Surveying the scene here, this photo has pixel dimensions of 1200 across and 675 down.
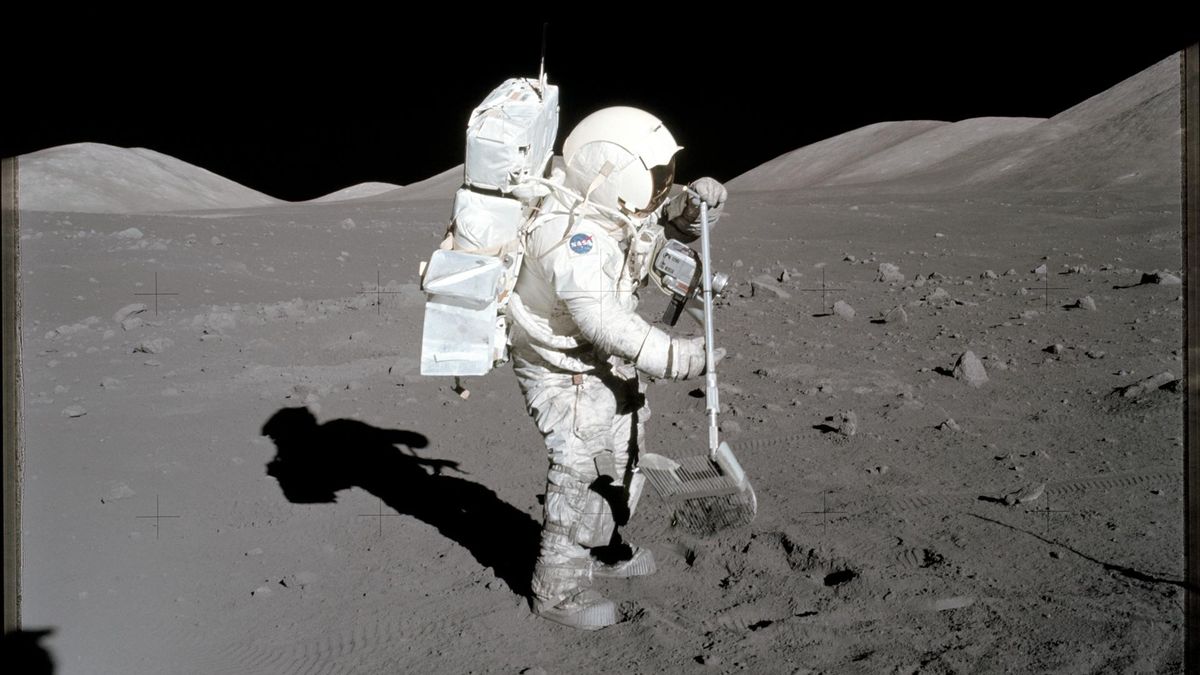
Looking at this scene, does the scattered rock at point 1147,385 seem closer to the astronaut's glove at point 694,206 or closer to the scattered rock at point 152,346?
the astronaut's glove at point 694,206

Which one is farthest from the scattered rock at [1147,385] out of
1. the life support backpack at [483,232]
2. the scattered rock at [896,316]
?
the life support backpack at [483,232]

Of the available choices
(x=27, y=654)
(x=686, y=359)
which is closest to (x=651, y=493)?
(x=686, y=359)

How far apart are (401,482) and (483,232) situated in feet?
5.66

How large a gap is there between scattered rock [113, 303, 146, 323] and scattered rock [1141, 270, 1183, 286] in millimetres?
6449

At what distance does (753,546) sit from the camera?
3.03 meters

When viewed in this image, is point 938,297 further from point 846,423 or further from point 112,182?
point 112,182

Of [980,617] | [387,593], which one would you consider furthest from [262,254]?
[980,617]

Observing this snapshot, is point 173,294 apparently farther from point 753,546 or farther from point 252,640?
point 753,546

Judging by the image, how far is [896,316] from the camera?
18.5 ft

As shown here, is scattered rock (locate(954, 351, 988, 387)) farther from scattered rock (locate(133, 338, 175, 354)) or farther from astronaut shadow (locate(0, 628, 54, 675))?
scattered rock (locate(133, 338, 175, 354))

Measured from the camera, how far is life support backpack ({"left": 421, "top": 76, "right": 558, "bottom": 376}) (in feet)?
7.80

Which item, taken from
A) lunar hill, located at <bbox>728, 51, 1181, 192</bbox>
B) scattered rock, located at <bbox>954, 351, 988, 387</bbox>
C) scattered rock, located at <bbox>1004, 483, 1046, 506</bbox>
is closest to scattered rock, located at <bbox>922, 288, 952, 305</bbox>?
scattered rock, located at <bbox>954, 351, 988, 387</bbox>

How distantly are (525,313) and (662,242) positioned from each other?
0.44m

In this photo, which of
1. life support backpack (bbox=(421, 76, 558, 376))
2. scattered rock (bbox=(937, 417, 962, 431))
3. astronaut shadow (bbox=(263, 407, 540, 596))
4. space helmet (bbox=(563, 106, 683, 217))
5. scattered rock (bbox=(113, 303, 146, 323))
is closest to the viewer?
life support backpack (bbox=(421, 76, 558, 376))
